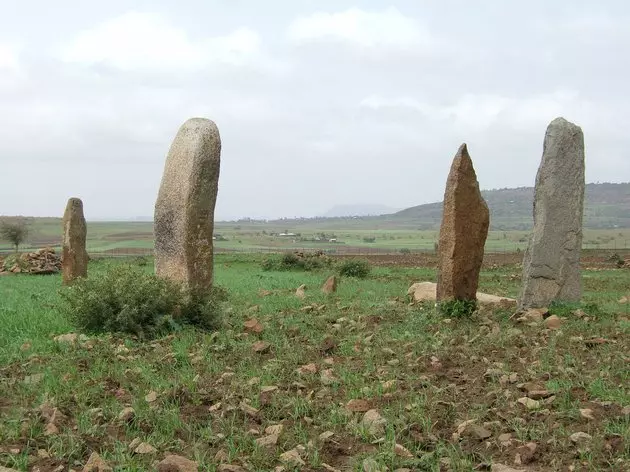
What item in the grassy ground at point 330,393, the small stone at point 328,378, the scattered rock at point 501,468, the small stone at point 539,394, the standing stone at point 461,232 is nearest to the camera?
the scattered rock at point 501,468

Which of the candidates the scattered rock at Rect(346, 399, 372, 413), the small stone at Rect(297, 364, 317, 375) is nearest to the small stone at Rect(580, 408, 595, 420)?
the scattered rock at Rect(346, 399, 372, 413)

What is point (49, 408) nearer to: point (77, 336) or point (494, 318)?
point (77, 336)

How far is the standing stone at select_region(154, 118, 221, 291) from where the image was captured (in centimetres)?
1123

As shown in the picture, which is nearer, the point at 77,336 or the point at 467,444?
the point at 467,444

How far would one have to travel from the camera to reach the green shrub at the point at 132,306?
9.82m

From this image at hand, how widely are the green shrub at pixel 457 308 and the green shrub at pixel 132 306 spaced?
11.9 ft

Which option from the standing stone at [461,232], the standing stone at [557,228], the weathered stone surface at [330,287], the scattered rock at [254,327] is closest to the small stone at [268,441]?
the scattered rock at [254,327]

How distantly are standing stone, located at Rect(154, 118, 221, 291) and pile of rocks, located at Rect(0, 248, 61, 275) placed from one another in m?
15.3

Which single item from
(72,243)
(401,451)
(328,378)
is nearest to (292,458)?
→ (401,451)

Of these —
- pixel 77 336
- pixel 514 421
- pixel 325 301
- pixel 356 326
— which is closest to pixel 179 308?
pixel 77 336

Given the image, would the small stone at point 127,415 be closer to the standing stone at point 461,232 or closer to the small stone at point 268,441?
the small stone at point 268,441

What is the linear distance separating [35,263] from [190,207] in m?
16.9

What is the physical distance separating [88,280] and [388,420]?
589cm

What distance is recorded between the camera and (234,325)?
34.4 feet
